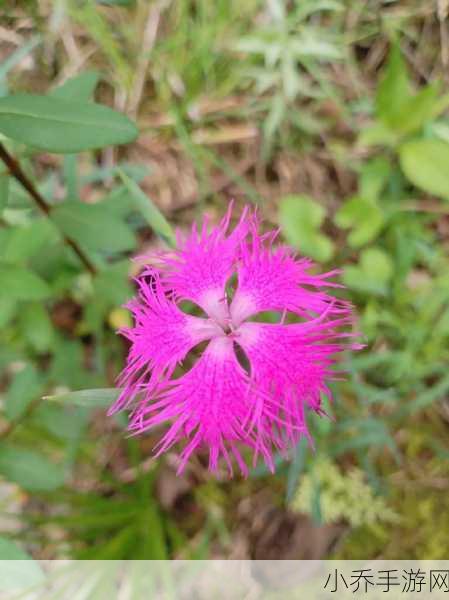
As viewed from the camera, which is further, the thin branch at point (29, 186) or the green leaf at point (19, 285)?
the green leaf at point (19, 285)

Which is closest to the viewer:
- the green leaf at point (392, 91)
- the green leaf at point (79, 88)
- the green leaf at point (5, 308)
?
the green leaf at point (79, 88)

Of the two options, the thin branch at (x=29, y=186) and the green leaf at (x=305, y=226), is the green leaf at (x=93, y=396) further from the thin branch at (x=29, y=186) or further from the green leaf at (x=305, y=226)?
the green leaf at (x=305, y=226)

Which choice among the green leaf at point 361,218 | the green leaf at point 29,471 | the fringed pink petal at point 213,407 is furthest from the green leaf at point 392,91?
the green leaf at point 29,471

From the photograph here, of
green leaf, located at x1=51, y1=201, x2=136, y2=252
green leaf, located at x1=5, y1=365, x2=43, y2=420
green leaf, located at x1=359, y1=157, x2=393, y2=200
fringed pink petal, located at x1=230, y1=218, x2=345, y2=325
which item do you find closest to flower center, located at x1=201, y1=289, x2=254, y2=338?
fringed pink petal, located at x1=230, y1=218, x2=345, y2=325

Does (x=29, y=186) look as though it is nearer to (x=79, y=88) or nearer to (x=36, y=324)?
(x=79, y=88)

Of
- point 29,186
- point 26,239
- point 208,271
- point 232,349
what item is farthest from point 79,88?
point 232,349
